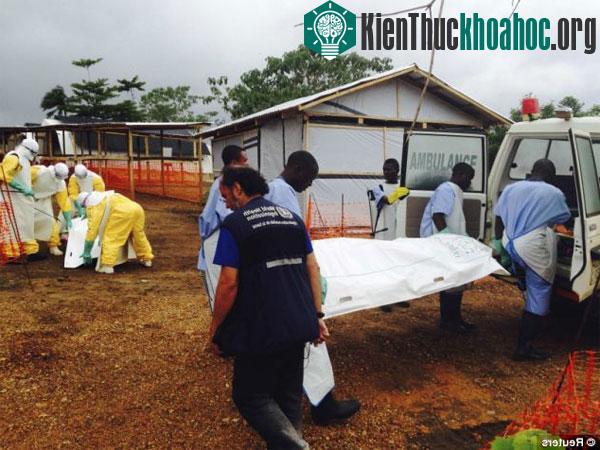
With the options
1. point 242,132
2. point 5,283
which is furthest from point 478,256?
point 242,132

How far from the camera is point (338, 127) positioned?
11.0 metres

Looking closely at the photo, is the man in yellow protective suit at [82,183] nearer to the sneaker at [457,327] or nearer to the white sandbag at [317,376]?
the sneaker at [457,327]

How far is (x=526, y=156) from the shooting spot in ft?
17.7

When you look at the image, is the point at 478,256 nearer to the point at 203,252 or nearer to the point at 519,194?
the point at 519,194

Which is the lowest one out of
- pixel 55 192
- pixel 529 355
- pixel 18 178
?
pixel 529 355

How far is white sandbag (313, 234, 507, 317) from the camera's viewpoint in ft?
10.6

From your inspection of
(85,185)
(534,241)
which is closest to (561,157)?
(534,241)

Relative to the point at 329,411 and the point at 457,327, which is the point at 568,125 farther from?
the point at 329,411

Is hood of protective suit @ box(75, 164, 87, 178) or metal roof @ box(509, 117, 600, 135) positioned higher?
metal roof @ box(509, 117, 600, 135)

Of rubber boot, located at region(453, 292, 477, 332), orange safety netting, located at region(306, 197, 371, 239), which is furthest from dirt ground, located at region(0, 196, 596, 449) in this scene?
orange safety netting, located at region(306, 197, 371, 239)

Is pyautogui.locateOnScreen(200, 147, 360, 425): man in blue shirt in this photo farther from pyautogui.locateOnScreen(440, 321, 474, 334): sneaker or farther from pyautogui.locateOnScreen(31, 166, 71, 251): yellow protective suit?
pyautogui.locateOnScreen(31, 166, 71, 251): yellow protective suit

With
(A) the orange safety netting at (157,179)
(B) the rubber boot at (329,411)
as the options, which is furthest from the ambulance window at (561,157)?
(A) the orange safety netting at (157,179)

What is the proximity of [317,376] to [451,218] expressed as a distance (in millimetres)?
2294

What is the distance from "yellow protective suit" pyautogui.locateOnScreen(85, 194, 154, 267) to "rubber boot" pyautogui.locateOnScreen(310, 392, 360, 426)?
4791 millimetres
